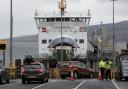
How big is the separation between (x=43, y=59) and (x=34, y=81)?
43.7 m

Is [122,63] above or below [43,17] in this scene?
below

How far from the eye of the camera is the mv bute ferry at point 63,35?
8138cm

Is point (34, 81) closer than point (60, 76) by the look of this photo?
Yes

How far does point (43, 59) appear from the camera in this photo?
271ft

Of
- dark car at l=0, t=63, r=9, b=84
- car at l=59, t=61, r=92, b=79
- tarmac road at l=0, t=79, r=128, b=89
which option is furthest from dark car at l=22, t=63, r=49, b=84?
car at l=59, t=61, r=92, b=79

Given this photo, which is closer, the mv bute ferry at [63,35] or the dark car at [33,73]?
the dark car at [33,73]

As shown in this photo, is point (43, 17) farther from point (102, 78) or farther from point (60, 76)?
point (102, 78)

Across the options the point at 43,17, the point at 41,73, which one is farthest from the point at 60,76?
the point at 43,17

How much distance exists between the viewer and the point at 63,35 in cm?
8238

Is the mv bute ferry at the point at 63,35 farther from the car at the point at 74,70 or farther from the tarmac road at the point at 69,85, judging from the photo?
the tarmac road at the point at 69,85

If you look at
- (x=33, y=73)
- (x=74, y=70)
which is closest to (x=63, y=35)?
(x=74, y=70)

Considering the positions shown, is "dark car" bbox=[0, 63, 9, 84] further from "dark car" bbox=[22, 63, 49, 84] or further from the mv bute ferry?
the mv bute ferry

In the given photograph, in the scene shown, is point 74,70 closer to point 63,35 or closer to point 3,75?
point 3,75

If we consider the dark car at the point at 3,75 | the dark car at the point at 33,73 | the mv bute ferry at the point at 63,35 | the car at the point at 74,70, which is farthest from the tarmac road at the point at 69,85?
the mv bute ferry at the point at 63,35
